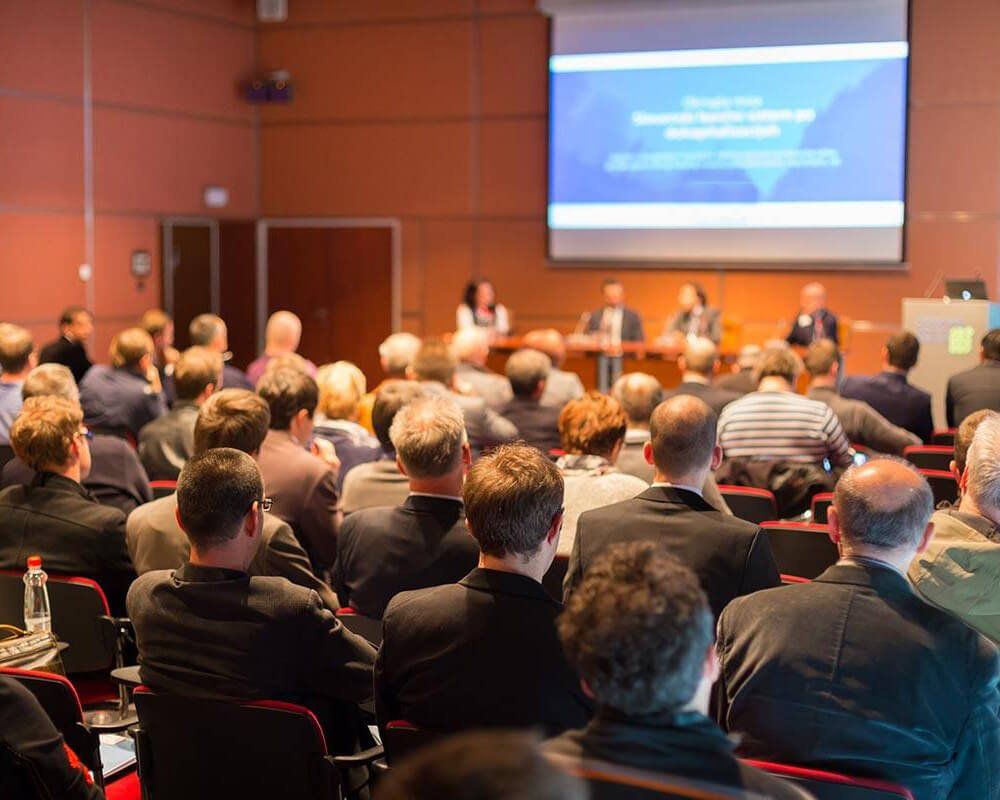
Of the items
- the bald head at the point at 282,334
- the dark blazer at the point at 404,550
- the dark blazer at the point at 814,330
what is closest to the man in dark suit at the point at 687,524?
the dark blazer at the point at 404,550

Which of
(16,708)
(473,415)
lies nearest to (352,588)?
(16,708)

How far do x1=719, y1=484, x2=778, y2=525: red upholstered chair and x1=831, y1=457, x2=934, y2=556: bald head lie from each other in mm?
2262

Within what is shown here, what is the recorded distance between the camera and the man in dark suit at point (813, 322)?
10.4 metres

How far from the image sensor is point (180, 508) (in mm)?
2893

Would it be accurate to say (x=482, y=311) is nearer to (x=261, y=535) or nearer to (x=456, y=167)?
(x=456, y=167)

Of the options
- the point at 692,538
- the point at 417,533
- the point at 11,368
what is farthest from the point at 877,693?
the point at 11,368

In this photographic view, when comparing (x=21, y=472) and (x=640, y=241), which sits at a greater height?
(x=640, y=241)

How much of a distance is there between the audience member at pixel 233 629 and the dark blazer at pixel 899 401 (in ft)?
16.4

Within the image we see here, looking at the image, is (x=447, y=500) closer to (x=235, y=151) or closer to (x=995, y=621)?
(x=995, y=621)

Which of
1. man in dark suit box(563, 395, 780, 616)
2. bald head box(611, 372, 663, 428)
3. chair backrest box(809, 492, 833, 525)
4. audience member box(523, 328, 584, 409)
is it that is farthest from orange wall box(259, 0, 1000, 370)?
man in dark suit box(563, 395, 780, 616)

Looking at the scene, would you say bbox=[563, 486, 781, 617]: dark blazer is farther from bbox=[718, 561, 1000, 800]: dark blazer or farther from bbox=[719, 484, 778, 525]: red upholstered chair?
bbox=[719, 484, 778, 525]: red upholstered chair

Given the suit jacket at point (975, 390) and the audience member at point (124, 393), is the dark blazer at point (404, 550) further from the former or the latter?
the suit jacket at point (975, 390)

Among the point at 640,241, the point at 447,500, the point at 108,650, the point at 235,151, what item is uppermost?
the point at 235,151

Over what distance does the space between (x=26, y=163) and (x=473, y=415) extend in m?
6.38
